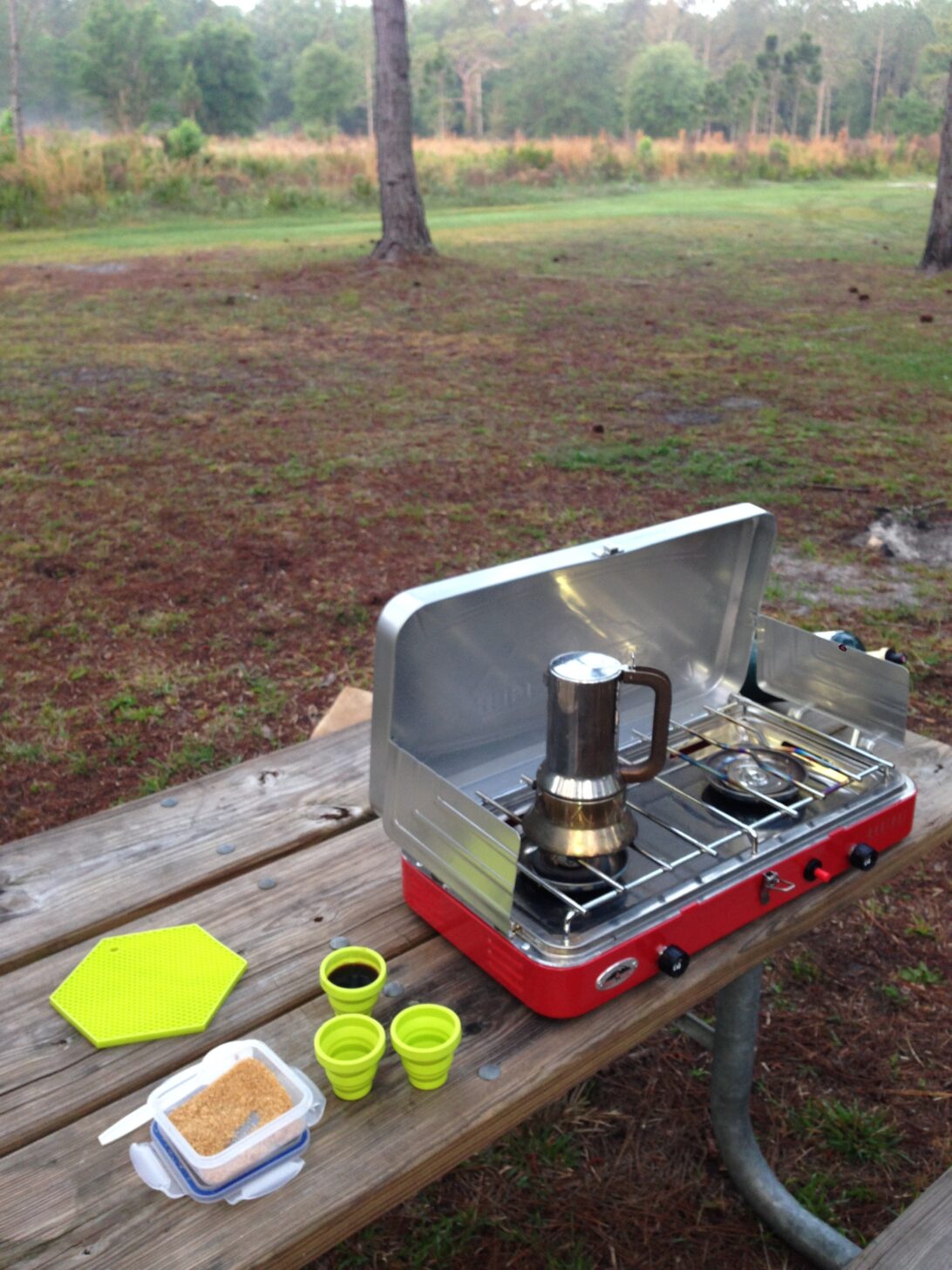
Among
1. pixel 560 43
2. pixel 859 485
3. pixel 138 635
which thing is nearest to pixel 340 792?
pixel 138 635

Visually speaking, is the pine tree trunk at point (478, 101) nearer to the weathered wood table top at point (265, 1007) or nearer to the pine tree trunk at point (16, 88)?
the pine tree trunk at point (16, 88)

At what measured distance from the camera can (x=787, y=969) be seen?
2404 mm

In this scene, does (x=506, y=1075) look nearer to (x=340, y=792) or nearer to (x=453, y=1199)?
(x=340, y=792)

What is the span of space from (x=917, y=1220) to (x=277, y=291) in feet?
32.5

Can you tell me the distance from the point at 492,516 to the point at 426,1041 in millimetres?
3731

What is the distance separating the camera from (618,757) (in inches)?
55.1

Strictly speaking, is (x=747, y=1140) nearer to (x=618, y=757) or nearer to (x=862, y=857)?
(x=862, y=857)

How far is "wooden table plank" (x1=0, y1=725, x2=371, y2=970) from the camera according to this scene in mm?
1446

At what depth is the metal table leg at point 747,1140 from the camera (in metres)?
1.72

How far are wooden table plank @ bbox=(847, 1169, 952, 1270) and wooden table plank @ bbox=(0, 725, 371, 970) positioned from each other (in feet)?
2.86

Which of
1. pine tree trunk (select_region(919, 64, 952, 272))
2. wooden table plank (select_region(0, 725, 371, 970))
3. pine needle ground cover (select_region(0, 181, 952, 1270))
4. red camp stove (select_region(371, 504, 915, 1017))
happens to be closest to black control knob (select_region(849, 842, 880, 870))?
red camp stove (select_region(371, 504, 915, 1017))

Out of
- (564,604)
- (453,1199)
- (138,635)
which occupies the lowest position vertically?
(453,1199)

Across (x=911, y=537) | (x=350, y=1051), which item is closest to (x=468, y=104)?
(x=911, y=537)

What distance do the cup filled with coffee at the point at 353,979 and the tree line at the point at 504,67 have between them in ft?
132
